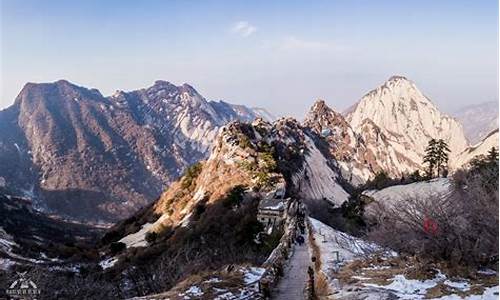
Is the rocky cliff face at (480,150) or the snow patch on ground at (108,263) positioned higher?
the rocky cliff face at (480,150)

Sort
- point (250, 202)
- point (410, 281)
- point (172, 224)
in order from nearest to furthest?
point (410, 281) → point (250, 202) → point (172, 224)

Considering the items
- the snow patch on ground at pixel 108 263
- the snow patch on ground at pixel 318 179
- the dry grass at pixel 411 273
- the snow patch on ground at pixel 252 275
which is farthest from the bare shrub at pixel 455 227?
the snow patch on ground at pixel 318 179

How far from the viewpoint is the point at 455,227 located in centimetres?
1831

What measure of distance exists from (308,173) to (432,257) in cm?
11121

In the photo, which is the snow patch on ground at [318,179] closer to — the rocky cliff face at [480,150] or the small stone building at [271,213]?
the rocky cliff face at [480,150]

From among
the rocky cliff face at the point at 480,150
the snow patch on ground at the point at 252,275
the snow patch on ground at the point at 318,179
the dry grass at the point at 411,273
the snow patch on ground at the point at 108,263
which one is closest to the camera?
the dry grass at the point at 411,273

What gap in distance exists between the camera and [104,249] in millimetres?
85250

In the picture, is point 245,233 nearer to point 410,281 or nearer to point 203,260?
point 203,260

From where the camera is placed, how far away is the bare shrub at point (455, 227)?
17281 millimetres

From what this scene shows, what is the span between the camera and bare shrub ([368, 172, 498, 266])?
17.3 m

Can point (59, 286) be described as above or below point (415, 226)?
below

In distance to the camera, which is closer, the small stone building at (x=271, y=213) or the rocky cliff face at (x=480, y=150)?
the small stone building at (x=271, y=213)

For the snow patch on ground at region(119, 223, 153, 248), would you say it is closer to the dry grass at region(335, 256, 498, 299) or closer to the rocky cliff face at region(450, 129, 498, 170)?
the dry grass at region(335, 256, 498, 299)

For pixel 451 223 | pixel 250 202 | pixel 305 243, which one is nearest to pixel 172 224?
pixel 250 202
